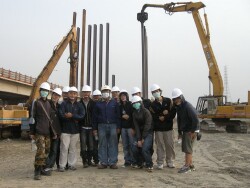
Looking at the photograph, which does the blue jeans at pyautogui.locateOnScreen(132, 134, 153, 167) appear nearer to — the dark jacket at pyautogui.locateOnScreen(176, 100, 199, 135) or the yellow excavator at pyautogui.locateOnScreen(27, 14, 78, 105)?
the dark jacket at pyautogui.locateOnScreen(176, 100, 199, 135)

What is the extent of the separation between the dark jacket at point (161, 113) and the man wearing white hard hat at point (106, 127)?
0.85 meters

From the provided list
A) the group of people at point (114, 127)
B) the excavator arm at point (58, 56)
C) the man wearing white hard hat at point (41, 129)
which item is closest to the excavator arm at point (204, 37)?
the excavator arm at point (58, 56)

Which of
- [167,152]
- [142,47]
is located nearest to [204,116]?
[142,47]

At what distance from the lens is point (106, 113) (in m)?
7.52

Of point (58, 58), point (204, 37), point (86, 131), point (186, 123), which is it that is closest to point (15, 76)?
point (58, 58)

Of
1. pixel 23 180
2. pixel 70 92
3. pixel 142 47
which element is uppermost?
pixel 142 47

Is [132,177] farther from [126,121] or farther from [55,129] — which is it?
[55,129]

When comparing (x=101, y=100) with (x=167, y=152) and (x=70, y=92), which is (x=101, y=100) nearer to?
(x=70, y=92)

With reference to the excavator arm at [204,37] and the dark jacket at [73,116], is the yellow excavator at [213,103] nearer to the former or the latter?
the excavator arm at [204,37]

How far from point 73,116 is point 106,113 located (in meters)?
0.79

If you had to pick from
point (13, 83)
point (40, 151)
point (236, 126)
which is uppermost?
point (13, 83)

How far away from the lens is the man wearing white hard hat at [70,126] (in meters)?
7.18

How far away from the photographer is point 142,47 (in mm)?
12438

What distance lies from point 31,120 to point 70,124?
1028mm
